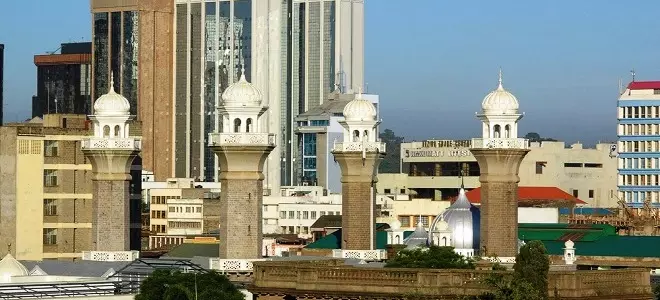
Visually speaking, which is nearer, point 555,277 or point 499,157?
point 555,277

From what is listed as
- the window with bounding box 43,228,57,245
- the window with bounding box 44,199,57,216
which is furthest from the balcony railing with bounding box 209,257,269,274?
the window with bounding box 43,228,57,245

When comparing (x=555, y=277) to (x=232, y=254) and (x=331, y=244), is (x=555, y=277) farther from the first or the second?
(x=331, y=244)

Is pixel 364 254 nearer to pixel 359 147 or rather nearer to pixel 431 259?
pixel 359 147

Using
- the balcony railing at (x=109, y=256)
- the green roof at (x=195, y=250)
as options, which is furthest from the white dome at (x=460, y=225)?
the green roof at (x=195, y=250)

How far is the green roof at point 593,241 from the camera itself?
13650 cm

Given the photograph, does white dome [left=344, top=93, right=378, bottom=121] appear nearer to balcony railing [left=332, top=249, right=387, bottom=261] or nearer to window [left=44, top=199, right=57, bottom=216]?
balcony railing [left=332, top=249, right=387, bottom=261]

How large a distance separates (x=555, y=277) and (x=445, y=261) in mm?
35931

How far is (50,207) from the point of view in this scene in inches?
6058

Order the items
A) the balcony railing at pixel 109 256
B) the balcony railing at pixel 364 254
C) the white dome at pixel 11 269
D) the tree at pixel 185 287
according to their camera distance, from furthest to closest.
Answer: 1. the balcony railing at pixel 364 254
2. the balcony railing at pixel 109 256
3. the white dome at pixel 11 269
4. the tree at pixel 185 287

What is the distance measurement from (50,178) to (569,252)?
39552mm

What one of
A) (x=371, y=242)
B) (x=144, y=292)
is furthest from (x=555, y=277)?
(x=371, y=242)

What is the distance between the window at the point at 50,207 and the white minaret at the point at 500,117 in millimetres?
39661

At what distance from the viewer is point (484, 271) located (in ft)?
249

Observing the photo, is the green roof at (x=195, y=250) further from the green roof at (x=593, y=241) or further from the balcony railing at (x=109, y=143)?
the balcony railing at (x=109, y=143)
